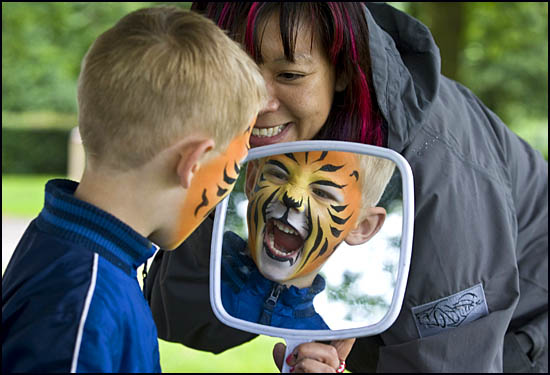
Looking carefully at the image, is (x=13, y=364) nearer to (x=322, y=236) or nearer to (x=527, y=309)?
A: (x=322, y=236)

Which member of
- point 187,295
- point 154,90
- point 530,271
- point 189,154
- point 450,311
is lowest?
point 530,271

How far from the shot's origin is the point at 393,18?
192cm

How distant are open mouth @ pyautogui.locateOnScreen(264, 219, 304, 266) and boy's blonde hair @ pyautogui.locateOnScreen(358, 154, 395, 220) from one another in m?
0.14

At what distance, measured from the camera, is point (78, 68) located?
360 inches

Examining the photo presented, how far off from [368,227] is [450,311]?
35cm

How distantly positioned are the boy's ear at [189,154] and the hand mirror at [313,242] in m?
0.38

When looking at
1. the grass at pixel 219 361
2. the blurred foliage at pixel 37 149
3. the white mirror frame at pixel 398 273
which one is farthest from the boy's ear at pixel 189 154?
the blurred foliage at pixel 37 149

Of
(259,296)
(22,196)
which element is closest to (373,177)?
(259,296)

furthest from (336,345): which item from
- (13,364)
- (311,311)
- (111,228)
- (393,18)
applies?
(393,18)

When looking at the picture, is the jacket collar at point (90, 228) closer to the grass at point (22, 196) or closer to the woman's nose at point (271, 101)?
the woman's nose at point (271, 101)

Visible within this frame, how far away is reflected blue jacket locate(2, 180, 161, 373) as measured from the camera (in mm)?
988

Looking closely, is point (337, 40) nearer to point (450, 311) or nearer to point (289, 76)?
point (289, 76)

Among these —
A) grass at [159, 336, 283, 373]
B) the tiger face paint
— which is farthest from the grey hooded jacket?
grass at [159, 336, 283, 373]

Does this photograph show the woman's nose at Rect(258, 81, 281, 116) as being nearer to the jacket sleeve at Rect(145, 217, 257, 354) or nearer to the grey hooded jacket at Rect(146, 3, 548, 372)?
the grey hooded jacket at Rect(146, 3, 548, 372)
